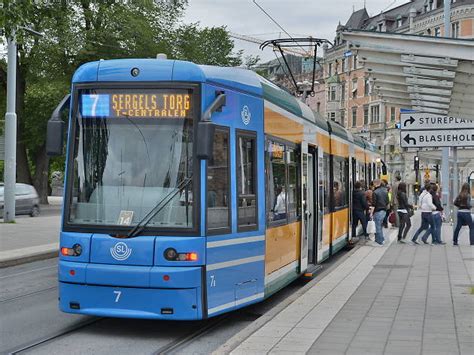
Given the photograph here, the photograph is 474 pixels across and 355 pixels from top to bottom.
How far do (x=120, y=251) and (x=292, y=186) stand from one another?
148 inches

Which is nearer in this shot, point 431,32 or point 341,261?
point 341,261

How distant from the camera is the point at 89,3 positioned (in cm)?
3559

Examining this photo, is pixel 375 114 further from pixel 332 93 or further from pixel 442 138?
pixel 442 138

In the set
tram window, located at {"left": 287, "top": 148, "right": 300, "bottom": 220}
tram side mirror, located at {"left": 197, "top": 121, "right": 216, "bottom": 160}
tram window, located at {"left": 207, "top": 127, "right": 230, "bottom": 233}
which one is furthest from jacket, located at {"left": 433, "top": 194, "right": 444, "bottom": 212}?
tram side mirror, located at {"left": 197, "top": 121, "right": 216, "bottom": 160}

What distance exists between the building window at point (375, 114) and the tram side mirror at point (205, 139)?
8633 centimetres

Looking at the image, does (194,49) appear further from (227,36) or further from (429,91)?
(429,91)

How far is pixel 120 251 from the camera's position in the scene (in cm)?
740

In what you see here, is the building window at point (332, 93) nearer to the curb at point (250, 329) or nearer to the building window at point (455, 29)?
the building window at point (455, 29)

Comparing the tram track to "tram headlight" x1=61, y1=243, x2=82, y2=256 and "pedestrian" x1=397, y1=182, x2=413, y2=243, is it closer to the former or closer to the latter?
"tram headlight" x1=61, y1=243, x2=82, y2=256

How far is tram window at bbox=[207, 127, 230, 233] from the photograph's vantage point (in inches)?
300

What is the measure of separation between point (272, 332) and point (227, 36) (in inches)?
1701

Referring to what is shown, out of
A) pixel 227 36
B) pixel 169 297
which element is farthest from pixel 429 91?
pixel 227 36

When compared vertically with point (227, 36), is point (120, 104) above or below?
below

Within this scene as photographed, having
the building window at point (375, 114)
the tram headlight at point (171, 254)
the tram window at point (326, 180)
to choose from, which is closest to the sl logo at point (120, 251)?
the tram headlight at point (171, 254)
